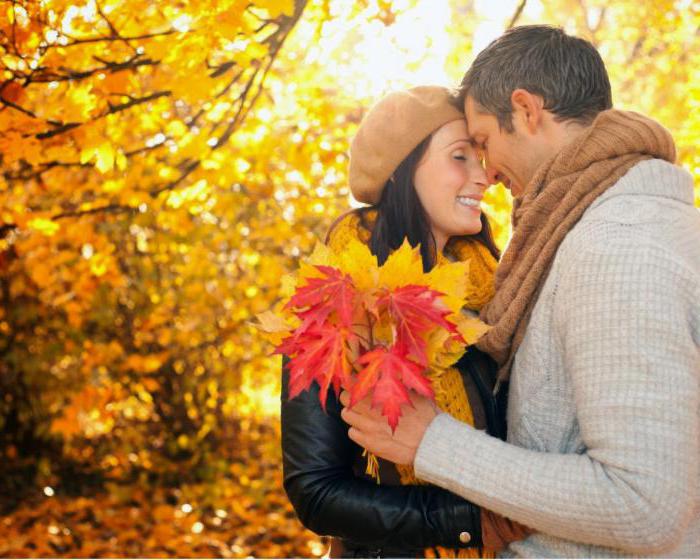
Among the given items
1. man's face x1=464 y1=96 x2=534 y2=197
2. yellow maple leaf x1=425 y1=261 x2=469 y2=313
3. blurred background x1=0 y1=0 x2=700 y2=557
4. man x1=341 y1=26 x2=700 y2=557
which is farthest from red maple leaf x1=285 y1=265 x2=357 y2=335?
blurred background x1=0 y1=0 x2=700 y2=557

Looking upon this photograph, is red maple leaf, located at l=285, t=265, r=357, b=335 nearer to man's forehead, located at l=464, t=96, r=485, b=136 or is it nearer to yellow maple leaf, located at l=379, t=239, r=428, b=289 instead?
yellow maple leaf, located at l=379, t=239, r=428, b=289

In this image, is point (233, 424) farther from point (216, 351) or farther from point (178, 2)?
point (178, 2)

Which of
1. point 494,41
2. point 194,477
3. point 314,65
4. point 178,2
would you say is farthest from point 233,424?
point 494,41

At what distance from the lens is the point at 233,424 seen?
6.64 m

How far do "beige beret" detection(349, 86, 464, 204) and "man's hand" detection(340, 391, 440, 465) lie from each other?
2.67 ft

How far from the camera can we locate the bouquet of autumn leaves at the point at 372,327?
1.41m

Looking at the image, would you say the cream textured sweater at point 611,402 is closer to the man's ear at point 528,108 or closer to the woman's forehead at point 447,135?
the man's ear at point 528,108

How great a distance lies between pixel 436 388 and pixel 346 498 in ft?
1.06

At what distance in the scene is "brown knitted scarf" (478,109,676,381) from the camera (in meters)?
1.60

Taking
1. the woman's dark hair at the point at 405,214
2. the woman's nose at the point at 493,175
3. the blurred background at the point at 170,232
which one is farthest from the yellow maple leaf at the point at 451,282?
the blurred background at the point at 170,232

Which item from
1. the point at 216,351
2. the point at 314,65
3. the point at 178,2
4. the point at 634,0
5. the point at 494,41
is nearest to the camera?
the point at 494,41

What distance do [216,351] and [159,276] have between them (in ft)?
2.33

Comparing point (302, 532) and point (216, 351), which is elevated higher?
point (216, 351)

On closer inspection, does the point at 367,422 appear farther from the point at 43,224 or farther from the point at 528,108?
the point at 43,224
